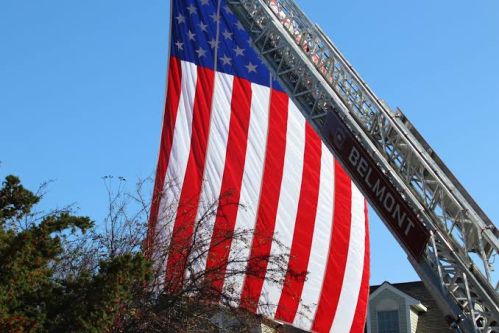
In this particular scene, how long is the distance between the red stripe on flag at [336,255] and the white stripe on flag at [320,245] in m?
0.16

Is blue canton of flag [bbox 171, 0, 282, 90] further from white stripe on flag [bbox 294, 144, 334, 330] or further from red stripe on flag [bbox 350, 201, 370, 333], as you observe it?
red stripe on flag [bbox 350, 201, 370, 333]

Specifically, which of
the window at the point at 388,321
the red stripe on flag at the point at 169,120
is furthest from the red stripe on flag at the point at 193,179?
the window at the point at 388,321

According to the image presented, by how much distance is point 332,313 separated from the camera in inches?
899

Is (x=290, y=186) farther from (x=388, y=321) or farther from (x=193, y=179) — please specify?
(x=388, y=321)

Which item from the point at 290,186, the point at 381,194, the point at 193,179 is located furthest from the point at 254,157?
the point at 381,194

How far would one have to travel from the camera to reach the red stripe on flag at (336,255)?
22.6m

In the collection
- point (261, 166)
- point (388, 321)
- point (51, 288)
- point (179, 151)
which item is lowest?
point (51, 288)

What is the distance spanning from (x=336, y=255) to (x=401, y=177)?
11.0m

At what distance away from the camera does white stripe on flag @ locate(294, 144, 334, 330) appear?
72.8 ft

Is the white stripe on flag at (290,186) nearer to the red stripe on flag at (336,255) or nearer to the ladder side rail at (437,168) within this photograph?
the red stripe on flag at (336,255)

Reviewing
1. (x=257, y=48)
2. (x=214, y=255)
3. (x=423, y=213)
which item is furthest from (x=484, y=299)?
(x=257, y=48)

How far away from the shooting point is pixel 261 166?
2264cm

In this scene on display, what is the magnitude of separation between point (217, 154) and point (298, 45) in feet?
25.1

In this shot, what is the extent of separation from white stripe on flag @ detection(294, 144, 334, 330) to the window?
526 cm
